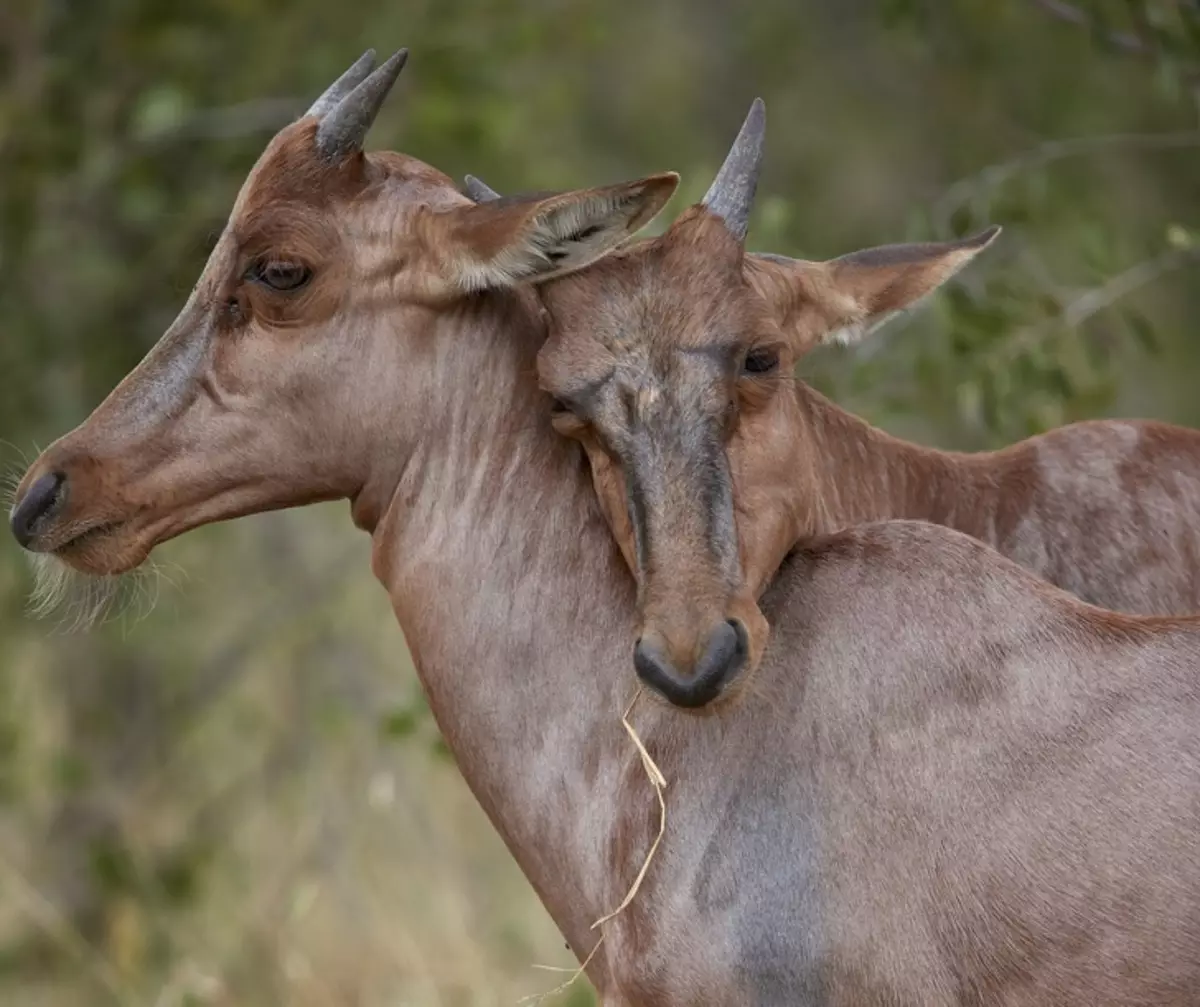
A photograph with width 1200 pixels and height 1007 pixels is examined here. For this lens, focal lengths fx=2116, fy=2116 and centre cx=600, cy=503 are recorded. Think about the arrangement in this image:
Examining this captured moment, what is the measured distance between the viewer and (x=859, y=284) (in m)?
5.82

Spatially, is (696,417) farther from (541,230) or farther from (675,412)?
(541,230)

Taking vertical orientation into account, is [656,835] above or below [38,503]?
below

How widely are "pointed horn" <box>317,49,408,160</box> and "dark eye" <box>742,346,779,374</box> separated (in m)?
1.18

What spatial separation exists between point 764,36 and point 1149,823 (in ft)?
40.4

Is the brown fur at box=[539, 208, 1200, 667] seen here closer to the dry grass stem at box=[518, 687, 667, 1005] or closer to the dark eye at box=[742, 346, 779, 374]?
the dark eye at box=[742, 346, 779, 374]

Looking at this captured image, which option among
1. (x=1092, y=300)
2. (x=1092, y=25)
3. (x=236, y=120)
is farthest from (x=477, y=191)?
(x=236, y=120)

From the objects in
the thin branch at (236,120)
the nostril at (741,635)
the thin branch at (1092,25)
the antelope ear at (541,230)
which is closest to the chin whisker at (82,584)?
the antelope ear at (541,230)

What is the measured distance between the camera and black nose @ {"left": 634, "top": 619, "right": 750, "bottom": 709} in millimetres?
4660

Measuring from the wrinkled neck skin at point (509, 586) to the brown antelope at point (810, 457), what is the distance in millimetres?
204

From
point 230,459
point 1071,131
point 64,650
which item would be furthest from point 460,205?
point 1071,131

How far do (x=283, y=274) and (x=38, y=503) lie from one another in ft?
2.84

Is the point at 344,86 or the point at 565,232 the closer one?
the point at 565,232

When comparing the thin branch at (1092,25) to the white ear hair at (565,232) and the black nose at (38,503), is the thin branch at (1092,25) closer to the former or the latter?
the white ear hair at (565,232)

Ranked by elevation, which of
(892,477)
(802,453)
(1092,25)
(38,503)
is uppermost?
→ (38,503)
